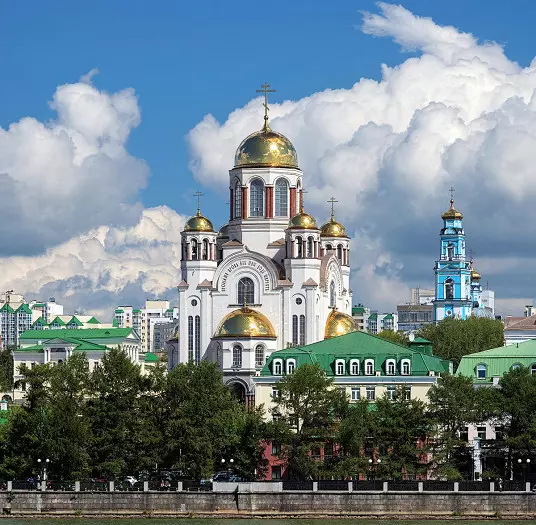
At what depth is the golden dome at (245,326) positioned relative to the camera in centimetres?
10544

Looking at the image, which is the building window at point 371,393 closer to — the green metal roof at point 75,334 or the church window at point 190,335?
the church window at point 190,335

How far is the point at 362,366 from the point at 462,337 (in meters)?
42.4

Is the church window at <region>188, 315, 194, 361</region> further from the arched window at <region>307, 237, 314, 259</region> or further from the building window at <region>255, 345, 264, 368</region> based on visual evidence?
the arched window at <region>307, 237, 314, 259</region>

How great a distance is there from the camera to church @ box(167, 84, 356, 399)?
106m

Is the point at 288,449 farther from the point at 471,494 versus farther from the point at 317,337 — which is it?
the point at 317,337

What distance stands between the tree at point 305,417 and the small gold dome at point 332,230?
4087 centimetres

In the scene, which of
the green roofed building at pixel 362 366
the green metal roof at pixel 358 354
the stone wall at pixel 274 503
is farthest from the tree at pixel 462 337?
the stone wall at pixel 274 503

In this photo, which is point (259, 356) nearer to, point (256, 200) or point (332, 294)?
point (332, 294)

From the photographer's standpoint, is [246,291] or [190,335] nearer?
[246,291]

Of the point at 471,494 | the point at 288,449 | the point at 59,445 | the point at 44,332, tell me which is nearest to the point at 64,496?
the point at 59,445

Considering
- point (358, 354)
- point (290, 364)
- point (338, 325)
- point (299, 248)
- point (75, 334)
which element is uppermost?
point (75, 334)

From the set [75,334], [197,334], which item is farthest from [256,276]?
[75,334]

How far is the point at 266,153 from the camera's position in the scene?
111250mm

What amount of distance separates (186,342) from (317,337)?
8.28 m
